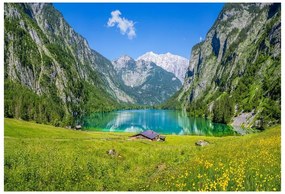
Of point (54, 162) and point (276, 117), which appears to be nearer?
point (54, 162)

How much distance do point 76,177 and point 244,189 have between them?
37.2 ft

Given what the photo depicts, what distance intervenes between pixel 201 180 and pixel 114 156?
20.7m

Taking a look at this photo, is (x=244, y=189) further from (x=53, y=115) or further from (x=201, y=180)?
(x=53, y=115)

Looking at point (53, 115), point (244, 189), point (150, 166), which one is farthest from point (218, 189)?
point (53, 115)

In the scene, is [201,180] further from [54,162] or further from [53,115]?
[53,115]

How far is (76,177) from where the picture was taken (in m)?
22.9

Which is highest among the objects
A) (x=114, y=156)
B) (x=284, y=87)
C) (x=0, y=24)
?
(x=0, y=24)

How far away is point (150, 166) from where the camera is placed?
3031 cm

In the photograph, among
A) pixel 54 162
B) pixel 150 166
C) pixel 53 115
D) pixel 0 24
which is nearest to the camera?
pixel 0 24

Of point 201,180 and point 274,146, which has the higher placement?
point 274,146

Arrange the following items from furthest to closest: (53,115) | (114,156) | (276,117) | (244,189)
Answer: (53,115), (276,117), (114,156), (244,189)

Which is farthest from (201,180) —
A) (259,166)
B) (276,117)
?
(276,117)

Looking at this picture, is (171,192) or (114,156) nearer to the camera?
(171,192)

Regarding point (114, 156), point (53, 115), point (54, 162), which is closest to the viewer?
point (54, 162)
